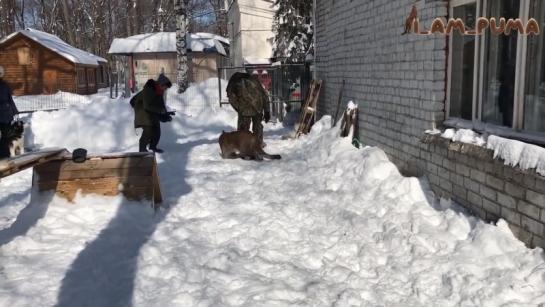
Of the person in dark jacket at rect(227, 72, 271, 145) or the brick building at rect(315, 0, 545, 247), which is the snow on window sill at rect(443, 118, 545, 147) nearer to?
the brick building at rect(315, 0, 545, 247)

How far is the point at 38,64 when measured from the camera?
33.2 meters

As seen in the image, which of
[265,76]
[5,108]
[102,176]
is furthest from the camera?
[265,76]

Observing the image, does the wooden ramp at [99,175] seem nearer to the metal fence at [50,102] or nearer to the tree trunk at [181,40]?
the tree trunk at [181,40]

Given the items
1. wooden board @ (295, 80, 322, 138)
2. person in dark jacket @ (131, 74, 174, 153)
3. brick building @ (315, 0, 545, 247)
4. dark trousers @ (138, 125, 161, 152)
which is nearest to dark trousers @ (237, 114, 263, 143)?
person in dark jacket @ (131, 74, 174, 153)

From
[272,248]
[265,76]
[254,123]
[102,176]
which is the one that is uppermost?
[265,76]

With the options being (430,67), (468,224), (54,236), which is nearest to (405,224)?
(468,224)

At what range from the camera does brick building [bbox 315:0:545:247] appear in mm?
4113

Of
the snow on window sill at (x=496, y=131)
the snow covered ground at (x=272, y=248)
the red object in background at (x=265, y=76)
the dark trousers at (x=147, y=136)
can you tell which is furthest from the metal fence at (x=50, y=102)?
the snow on window sill at (x=496, y=131)

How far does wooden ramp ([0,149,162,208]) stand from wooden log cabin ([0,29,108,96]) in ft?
95.5

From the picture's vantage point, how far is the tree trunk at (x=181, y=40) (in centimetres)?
2009

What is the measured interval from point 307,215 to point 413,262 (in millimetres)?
1709

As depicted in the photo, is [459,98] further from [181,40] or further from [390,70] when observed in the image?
[181,40]

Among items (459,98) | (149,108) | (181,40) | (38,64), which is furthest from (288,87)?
(38,64)

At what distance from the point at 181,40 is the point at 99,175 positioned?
1546cm
